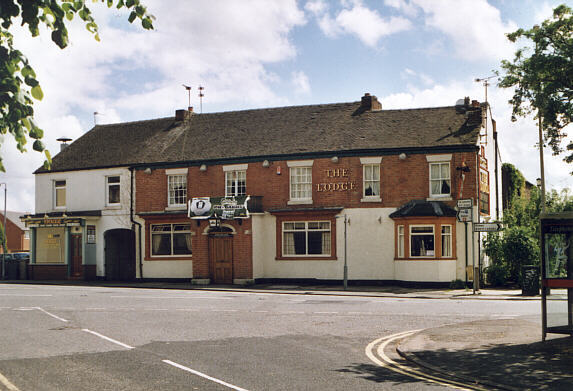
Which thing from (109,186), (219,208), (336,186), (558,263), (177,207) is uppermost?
(109,186)

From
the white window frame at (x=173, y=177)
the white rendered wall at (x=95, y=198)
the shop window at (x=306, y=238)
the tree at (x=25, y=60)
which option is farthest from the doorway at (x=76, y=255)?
the tree at (x=25, y=60)

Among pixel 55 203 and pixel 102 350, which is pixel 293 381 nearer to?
pixel 102 350

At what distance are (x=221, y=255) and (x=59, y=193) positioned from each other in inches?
466

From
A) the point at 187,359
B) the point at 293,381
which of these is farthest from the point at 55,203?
the point at 293,381

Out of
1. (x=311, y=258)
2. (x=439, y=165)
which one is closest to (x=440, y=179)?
(x=439, y=165)

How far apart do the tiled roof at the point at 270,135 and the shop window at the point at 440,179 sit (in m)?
0.99

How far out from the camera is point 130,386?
8.96m

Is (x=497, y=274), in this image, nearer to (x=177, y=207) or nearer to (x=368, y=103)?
(x=368, y=103)

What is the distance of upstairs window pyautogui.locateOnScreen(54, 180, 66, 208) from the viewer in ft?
126

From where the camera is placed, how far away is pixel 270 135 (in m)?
34.4

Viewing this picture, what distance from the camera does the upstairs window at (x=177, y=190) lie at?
113 ft

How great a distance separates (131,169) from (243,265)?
345 inches

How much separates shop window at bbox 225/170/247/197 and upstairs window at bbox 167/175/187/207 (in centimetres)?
251

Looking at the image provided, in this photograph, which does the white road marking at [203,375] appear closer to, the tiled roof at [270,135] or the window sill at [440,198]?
the window sill at [440,198]
